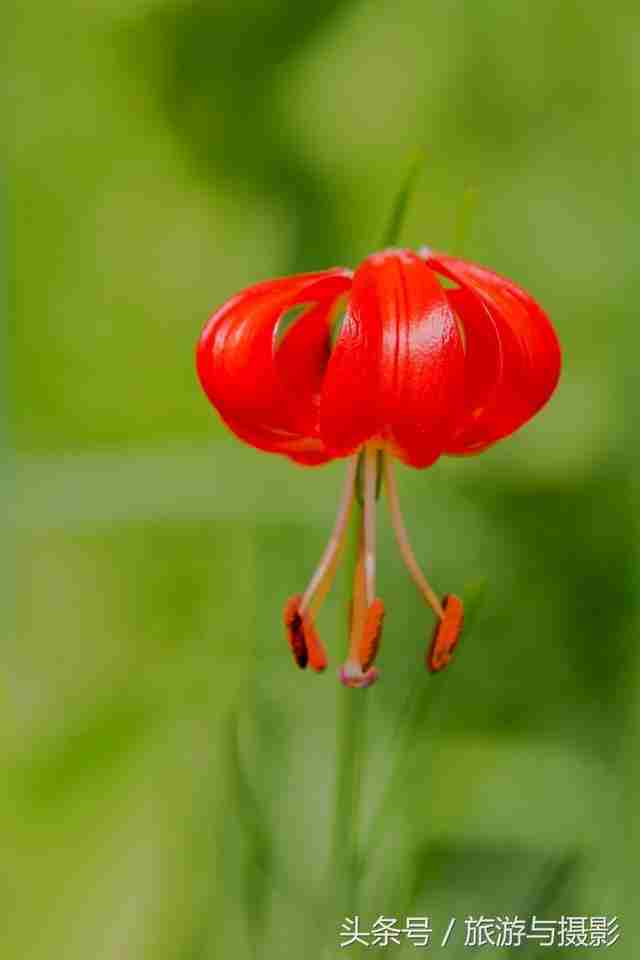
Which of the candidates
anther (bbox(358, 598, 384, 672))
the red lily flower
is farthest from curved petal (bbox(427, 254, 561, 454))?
anther (bbox(358, 598, 384, 672))

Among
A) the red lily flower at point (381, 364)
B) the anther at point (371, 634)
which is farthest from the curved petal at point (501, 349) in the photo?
the anther at point (371, 634)

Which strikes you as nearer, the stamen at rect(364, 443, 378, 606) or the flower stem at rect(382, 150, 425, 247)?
the stamen at rect(364, 443, 378, 606)

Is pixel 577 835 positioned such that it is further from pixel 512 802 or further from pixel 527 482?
pixel 527 482

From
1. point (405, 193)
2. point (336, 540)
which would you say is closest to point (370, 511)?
point (336, 540)

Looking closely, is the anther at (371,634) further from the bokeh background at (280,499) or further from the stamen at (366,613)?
the bokeh background at (280,499)

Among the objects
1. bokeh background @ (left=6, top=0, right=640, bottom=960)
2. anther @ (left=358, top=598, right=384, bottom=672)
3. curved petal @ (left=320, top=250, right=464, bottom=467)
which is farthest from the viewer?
bokeh background @ (left=6, top=0, right=640, bottom=960)

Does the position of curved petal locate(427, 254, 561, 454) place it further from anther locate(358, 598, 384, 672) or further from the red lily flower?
anther locate(358, 598, 384, 672)

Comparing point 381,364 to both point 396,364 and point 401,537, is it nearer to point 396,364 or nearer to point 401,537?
point 396,364
